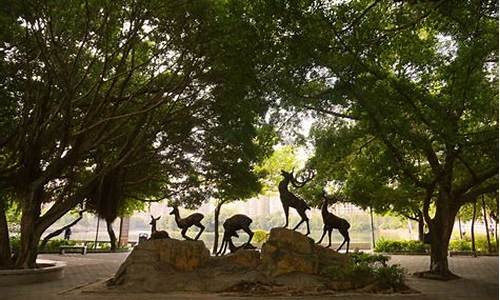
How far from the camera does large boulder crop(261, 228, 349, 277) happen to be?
10680 mm

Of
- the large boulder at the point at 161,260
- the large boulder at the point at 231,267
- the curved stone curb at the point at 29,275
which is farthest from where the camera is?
the curved stone curb at the point at 29,275

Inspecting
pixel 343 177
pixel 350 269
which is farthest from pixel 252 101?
pixel 343 177

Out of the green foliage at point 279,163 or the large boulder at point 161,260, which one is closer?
the large boulder at point 161,260

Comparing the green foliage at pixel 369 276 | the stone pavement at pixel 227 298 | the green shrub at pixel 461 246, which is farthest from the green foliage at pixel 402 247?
the green foliage at pixel 369 276

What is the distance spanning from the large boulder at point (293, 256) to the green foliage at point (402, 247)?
17.2 metres

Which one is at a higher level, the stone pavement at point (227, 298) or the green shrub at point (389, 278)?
the green shrub at point (389, 278)

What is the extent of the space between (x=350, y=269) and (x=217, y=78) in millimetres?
6838

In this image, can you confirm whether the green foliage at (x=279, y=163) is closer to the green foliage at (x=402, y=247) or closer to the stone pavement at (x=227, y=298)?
the green foliage at (x=402, y=247)

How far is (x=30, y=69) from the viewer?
41.0 feet

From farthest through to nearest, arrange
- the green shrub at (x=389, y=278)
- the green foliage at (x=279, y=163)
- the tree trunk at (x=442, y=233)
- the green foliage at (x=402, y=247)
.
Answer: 1. the green foliage at (x=279, y=163)
2. the green foliage at (x=402, y=247)
3. the tree trunk at (x=442, y=233)
4. the green shrub at (x=389, y=278)

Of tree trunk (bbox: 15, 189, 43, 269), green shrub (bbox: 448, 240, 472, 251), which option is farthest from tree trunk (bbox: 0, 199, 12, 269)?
green shrub (bbox: 448, 240, 472, 251)

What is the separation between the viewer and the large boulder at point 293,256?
420 inches

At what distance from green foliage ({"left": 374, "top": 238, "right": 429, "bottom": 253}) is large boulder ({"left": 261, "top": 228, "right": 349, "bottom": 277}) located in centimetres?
1718

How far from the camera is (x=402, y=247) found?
1078 inches
